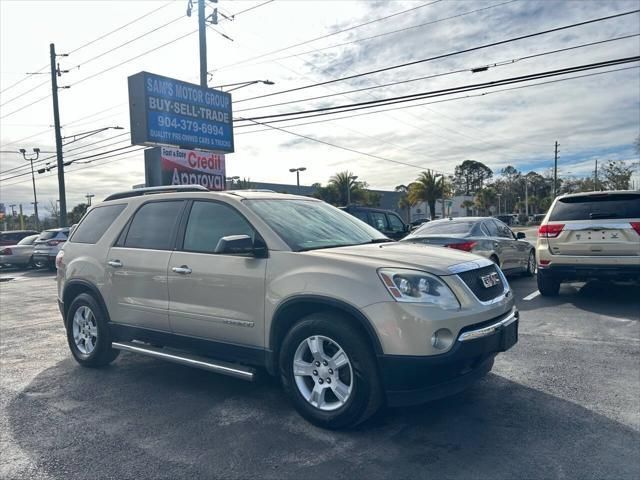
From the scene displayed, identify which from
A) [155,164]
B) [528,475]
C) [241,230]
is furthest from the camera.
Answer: [155,164]

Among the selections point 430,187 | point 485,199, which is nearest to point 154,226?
point 430,187

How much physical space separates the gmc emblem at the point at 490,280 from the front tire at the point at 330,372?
1.08m

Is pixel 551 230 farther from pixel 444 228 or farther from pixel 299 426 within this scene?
pixel 299 426

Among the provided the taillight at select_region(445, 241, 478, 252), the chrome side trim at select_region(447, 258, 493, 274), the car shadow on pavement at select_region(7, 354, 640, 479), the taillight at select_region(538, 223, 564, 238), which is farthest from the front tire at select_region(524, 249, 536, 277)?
the chrome side trim at select_region(447, 258, 493, 274)

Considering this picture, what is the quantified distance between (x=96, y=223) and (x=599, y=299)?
26.2ft

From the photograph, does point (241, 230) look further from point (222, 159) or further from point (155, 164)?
point (222, 159)

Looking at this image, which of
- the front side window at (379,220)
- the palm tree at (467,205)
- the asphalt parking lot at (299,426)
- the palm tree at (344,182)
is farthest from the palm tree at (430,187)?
the asphalt parking lot at (299,426)

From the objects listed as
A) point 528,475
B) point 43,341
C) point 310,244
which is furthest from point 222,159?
point 528,475

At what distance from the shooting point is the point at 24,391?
16.3 ft

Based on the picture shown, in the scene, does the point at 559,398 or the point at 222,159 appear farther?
the point at 222,159

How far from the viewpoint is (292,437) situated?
3.75 m

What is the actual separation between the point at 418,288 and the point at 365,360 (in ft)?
2.02

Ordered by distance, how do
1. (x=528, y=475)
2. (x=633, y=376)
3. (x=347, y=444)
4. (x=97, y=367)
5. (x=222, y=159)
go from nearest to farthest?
1. (x=528, y=475)
2. (x=347, y=444)
3. (x=633, y=376)
4. (x=97, y=367)
5. (x=222, y=159)

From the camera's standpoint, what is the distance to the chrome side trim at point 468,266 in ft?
12.5
